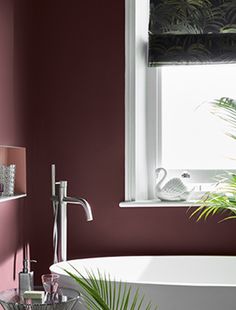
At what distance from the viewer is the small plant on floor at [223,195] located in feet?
10.8

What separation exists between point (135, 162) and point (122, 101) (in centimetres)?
34

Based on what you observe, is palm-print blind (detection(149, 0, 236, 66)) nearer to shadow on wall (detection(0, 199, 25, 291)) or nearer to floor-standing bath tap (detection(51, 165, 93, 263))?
floor-standing bath tap (detection(51, 165, 93, 263))

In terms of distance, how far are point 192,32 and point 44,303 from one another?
1891 mm

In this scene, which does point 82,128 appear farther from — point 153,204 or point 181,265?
point 181,265

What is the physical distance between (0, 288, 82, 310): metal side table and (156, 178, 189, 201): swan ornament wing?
101 centimetres

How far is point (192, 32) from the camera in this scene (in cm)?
373

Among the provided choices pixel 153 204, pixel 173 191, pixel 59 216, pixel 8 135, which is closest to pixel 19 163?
pixel 8 135

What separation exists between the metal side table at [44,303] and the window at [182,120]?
1166mm

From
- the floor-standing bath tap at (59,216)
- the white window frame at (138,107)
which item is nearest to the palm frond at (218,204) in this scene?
the white window frame at (138,107)

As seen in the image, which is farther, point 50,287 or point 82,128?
point 82,128

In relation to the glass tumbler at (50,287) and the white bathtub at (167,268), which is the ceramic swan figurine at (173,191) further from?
the glass tumbler at (50,287)

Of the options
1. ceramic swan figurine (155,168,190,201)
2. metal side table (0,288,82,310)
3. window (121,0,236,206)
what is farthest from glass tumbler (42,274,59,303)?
window (121,0,236,206)

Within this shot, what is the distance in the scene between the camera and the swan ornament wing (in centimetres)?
361

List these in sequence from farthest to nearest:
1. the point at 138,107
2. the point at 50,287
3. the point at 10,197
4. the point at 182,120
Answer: the point at 182,120
the point at 138,107
the point at 10,197
the point at 50,287
